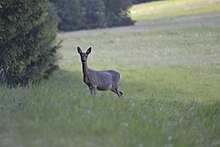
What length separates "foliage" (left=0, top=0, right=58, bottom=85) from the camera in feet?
73.6

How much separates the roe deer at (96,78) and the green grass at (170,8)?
70.1 meters

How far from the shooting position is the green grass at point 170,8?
88.8 metres

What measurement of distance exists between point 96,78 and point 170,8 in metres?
87.9

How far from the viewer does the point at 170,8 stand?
102 metres

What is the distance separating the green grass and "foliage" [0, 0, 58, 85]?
62876mm

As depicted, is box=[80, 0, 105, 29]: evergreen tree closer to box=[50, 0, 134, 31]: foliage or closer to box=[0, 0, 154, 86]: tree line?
box=[50, 0, 134, 31]: foliage

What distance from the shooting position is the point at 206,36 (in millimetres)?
46844

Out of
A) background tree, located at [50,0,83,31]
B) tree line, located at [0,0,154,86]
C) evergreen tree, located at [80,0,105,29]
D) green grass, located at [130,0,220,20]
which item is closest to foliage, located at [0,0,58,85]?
tree line, located at [0,0,154,86]

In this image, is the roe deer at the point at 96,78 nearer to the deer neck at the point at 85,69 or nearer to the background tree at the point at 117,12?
the deer neck at the point at 85,69

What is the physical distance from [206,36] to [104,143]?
39.9 meters

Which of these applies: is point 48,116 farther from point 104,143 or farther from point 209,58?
point 209,58

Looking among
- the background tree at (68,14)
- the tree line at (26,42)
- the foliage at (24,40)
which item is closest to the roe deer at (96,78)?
the tree line at (26,42)

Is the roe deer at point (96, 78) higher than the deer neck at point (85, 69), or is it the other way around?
the deer neck at point (85, 69)

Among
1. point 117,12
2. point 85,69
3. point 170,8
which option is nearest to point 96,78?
point 85,69
